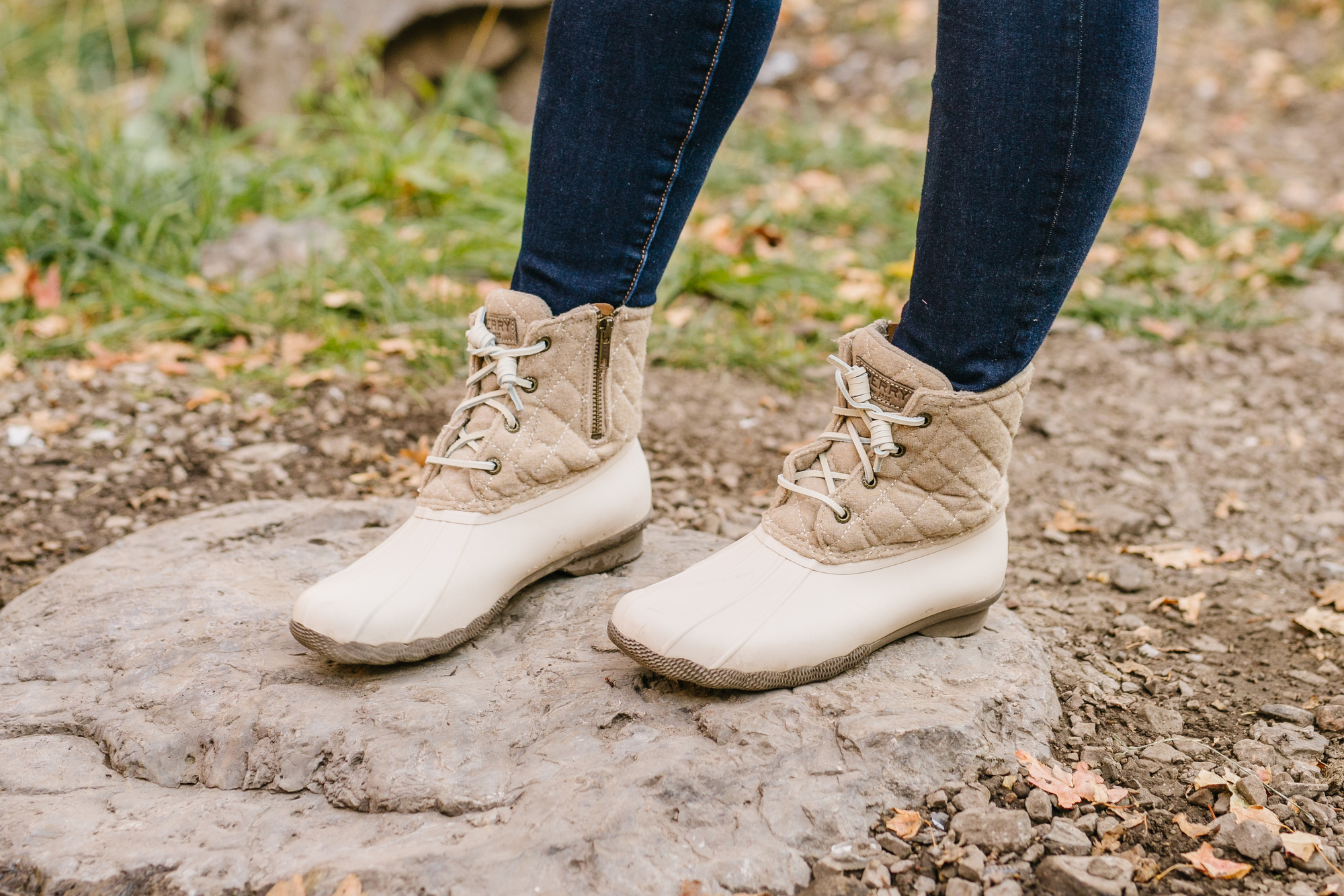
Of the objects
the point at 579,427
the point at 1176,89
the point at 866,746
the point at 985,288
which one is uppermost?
the point at 1176,89

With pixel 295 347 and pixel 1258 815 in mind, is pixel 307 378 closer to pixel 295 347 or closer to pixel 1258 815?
pixel 295 347

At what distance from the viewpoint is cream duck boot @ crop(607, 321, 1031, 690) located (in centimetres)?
126

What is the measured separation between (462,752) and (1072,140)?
995mm

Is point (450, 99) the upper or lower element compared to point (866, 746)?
upper

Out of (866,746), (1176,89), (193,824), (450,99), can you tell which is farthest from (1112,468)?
(1176,89)

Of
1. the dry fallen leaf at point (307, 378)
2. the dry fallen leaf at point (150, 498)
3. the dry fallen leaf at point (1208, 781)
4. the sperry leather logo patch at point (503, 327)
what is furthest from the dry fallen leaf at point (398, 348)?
the dry fallen leaf at point (1208, 781)

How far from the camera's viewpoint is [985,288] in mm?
1179

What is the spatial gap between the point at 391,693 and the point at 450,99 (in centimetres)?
355

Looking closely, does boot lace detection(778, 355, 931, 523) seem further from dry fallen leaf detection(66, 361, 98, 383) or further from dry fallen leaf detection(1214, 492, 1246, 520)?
dry fallen leaf detection(66, 361, 98, 383)

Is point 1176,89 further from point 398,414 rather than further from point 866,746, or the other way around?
point 866,746

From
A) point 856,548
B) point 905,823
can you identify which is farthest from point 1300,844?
point 856,548

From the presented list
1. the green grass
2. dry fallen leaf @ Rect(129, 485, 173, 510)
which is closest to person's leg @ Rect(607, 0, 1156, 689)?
dry fallen leaf @ Rect(129, 485, 173, 510)

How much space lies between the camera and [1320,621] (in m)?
1.77

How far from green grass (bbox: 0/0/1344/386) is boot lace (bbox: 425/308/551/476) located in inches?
53.9
